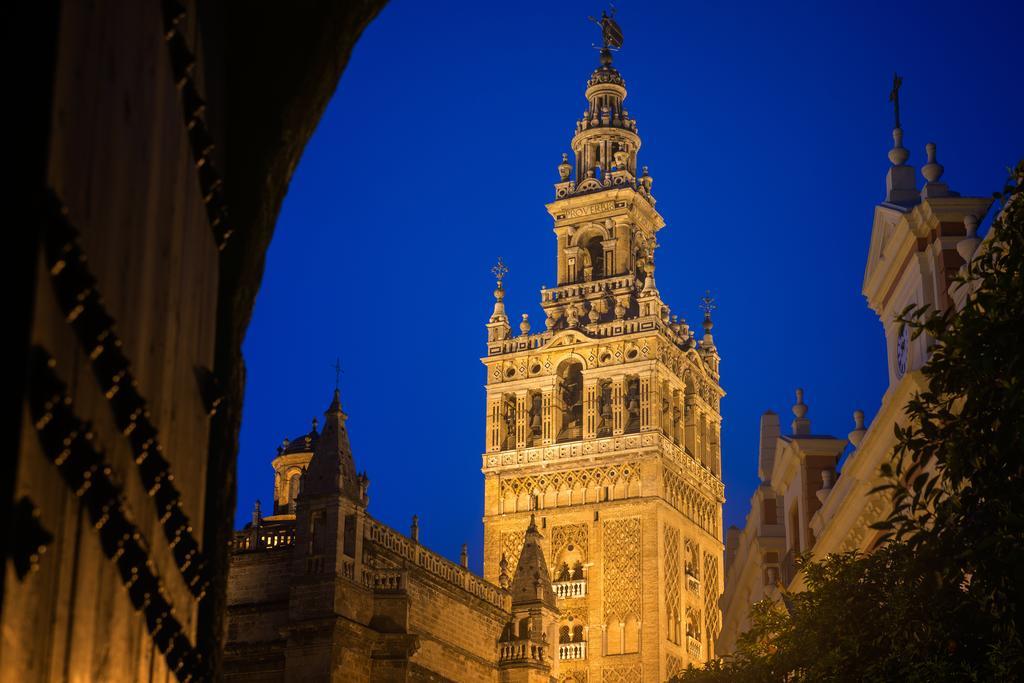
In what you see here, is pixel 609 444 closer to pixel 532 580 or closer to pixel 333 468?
pixel 532 580

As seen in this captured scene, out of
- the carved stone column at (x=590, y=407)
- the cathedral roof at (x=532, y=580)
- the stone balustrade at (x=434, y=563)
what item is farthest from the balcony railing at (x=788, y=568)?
the carved stone column at (x=590, y=407)

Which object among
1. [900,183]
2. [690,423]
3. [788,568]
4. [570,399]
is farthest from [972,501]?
[690,423]

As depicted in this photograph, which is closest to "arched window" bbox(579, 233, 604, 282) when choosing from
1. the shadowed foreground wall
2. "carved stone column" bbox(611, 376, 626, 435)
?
"carved stone column" bbox(611, 376, 626, 435)

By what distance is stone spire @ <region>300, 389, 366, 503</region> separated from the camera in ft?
110

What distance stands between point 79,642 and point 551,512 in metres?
58.4

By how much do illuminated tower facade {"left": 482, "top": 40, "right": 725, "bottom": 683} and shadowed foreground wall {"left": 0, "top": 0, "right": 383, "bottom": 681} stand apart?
53095 millimetres

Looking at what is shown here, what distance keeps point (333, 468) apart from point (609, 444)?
29.0 m

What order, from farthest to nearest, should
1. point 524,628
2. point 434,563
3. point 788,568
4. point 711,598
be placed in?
point 711,598 → point 524,628 → point 434,563 → point 788,568

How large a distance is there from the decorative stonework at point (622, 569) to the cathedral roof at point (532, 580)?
15.8 metres

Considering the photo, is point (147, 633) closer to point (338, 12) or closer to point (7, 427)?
point (7, 427)

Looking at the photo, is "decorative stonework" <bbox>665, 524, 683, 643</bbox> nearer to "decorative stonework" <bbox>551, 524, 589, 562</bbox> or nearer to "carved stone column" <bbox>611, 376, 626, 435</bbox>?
"decorative stonework" <bbox>551, 524, 589, 562</bbox>

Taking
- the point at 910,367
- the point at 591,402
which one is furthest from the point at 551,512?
the point at 910,367

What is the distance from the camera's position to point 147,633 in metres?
4.55

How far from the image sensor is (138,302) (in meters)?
3.95
